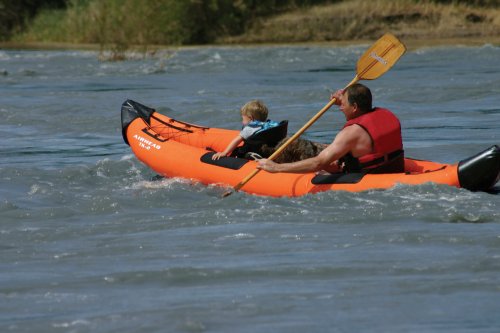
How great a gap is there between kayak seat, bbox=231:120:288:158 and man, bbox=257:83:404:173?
572 millimetres

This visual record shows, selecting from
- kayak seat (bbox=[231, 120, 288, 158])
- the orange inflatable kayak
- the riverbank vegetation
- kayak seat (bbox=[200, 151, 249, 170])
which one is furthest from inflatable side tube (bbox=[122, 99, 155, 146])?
the riverbank vegetation

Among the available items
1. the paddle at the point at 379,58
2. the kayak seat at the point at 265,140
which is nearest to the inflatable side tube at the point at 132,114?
the kayak seat at the point at 265,140

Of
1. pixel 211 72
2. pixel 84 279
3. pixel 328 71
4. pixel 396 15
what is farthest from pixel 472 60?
pixel 84 279

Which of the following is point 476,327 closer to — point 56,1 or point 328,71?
point 328,71

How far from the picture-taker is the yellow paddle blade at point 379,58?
823 centimetres

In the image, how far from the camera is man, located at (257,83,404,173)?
6.98 m

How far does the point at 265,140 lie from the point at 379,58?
3.81 feet

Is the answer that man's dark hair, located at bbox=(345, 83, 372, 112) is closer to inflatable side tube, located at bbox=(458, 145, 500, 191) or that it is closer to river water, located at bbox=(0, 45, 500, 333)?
river water, located at bbox=(0, 45, 500, 333)

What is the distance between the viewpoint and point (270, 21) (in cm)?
2884

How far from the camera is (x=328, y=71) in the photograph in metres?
18.8

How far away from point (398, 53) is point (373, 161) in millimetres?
1492

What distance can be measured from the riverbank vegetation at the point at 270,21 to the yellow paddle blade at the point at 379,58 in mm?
17685

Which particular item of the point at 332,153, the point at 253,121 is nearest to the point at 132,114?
the point at 253,121

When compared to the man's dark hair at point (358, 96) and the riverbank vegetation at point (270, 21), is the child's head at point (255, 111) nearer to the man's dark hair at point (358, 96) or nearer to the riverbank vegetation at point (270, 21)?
the man's dark hair at point (358, 96)
